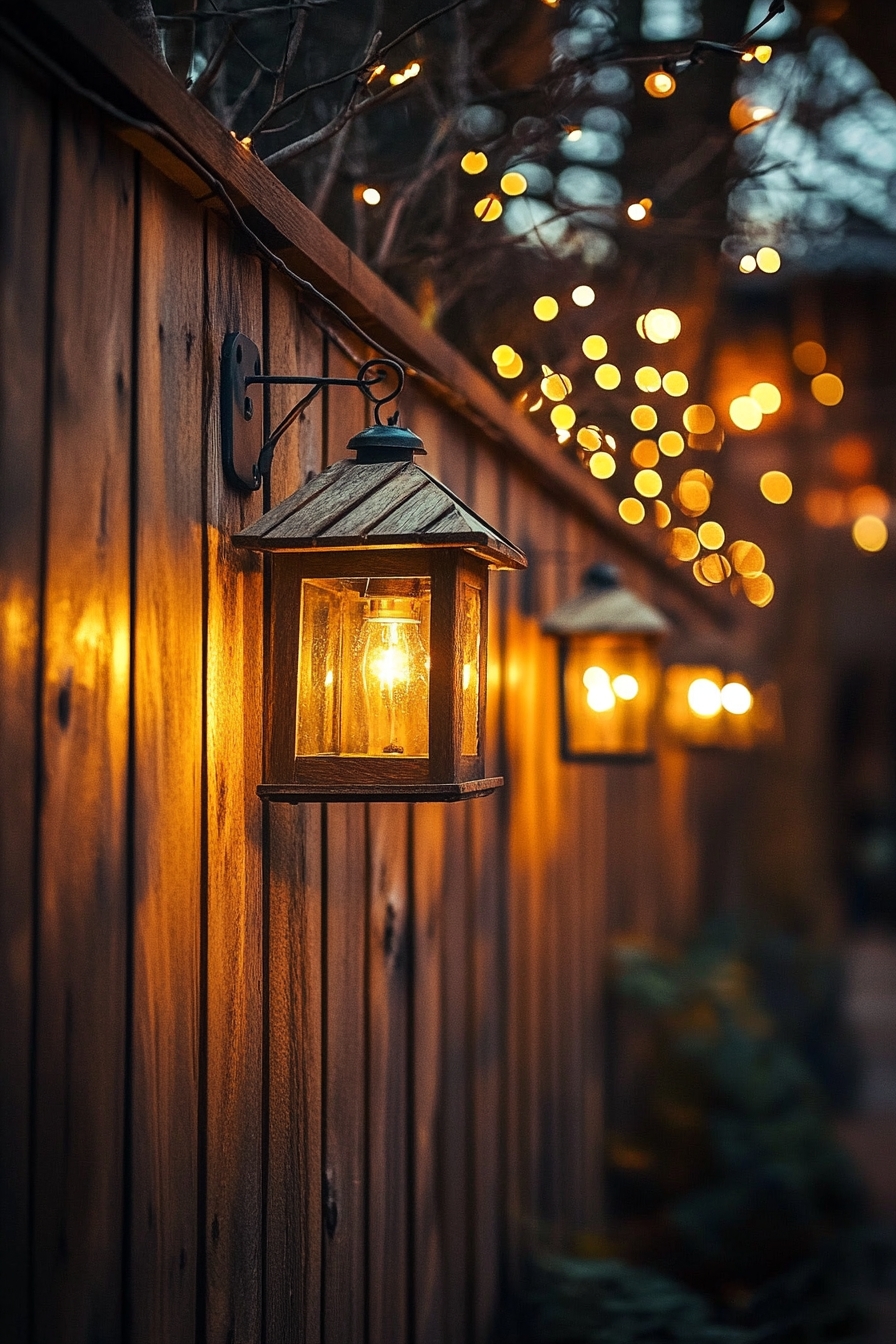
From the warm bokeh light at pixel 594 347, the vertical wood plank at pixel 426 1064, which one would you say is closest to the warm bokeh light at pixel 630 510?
the warm bokeh light at pixel 594 347

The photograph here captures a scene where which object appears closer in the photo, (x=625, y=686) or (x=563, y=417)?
(x=563, y=417)

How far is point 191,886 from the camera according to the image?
1.74m

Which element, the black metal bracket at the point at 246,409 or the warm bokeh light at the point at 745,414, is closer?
the black metal bracket at the point at 246,409

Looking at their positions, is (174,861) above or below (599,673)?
below

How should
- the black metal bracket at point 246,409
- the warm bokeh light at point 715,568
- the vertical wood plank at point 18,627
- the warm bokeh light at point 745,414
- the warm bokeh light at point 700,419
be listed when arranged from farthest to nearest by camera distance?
the warm bokeh light at point 745,414 < the warm bokeh light at point 715,568 < the warm bokeh light at point 700,419 < the black metal bracket at point 246,409 < the vertical wood plank at point 18,627

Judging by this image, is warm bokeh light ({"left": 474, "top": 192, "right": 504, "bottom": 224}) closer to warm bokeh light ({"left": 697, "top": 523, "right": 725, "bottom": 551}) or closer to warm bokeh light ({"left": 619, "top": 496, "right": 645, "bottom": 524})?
warm bokeh light ({"left": 619, "top": 496, "right": 645, "bottom": 524})

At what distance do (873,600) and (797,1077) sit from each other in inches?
294

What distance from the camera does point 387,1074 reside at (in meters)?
2.51

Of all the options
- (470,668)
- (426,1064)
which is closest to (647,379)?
(426,1064)

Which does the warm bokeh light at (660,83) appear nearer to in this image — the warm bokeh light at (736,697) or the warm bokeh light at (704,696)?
the warm bokeh light at (736,697)

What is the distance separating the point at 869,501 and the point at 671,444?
6.86 metres

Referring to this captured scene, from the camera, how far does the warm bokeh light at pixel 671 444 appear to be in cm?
440

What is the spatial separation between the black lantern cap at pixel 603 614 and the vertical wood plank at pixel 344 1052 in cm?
150

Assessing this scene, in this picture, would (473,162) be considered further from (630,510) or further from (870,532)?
(870,532)
